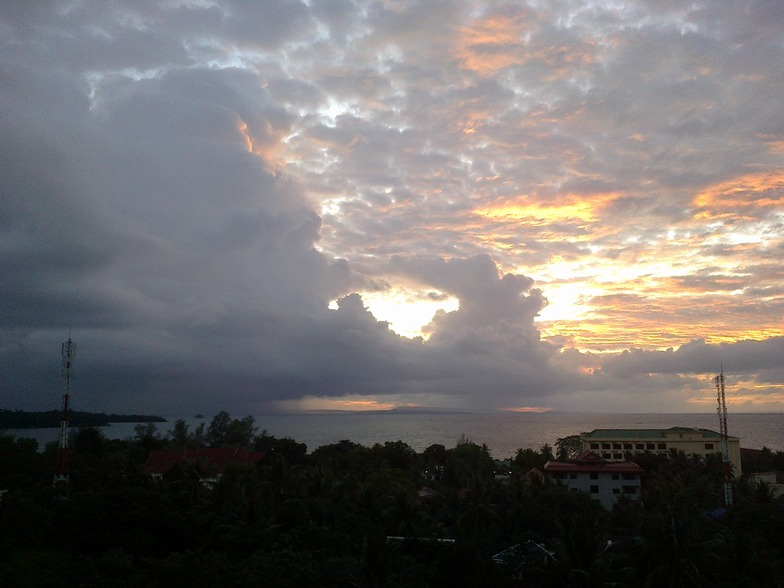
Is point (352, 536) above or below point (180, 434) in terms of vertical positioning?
below

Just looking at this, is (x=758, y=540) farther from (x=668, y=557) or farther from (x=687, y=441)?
(x=687, y=441)

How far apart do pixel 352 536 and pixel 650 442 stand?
80.3 meters

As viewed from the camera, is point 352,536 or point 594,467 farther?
point 594,467

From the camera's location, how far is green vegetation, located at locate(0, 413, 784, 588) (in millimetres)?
27125

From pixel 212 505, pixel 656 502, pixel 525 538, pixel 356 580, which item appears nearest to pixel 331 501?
pixel 212 505

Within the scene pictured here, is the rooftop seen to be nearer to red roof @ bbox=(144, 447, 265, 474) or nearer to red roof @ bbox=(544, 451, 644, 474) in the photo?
red roof @ bbox=(544, 451, 644, 474)

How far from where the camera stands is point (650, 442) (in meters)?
103

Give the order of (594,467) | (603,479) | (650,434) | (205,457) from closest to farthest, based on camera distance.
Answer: (205,457)
(603,479)
(594,467)
(650,434)

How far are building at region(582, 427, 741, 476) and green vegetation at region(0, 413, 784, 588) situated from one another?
52.5 metres

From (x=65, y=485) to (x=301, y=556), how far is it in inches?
882

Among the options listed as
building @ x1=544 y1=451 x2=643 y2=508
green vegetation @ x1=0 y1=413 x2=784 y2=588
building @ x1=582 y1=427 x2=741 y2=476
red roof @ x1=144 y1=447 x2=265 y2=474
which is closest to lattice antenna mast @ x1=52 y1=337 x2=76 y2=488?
green vegetation @ x1=0 y1=413 x2=784 y2=588

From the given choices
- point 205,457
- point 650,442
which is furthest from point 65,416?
point 650,442

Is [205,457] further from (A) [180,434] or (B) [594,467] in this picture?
(A) [180,434]

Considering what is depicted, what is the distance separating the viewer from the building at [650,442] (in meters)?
99.3
